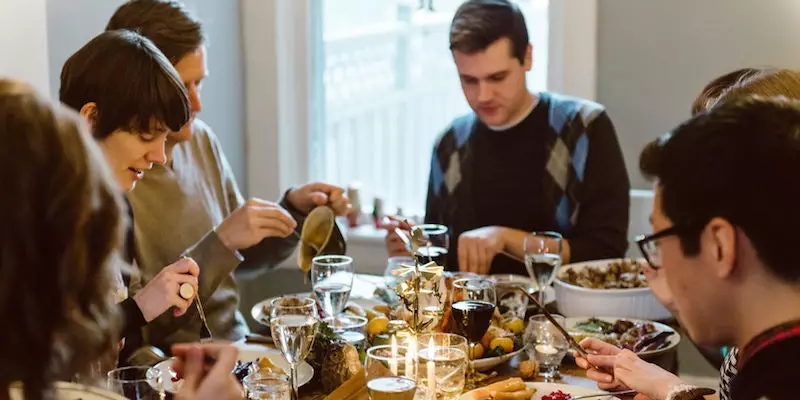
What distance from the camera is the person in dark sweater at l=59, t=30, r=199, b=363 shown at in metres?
1.72

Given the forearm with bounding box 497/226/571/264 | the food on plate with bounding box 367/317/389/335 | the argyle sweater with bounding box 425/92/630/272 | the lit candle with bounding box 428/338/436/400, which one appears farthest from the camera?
the argyle sweater with bounding box 425/92/630/272

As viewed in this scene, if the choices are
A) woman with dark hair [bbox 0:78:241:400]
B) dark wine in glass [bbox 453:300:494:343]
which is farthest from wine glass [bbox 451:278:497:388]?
woman with dark hair [bbox 0:78:241:400]

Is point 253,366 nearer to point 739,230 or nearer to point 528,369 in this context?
point 528,369

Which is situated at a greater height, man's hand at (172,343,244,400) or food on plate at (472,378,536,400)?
man's hand at (172,343,244,400)

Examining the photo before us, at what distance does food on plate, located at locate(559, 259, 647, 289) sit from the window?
1.27m

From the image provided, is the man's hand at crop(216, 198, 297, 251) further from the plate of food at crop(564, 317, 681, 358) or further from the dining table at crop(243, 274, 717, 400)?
the plate of food at crop(564, 317, 681, 358)

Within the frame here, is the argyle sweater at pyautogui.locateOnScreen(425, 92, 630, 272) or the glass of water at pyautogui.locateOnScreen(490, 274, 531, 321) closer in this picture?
the glass of water at pyautogui.locateOnScreen(490, 274, 531, 321)

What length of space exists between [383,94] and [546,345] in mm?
1925

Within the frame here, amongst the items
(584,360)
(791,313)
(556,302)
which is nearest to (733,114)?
(791,313)

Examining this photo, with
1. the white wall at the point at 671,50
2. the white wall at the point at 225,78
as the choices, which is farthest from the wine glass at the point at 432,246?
the white wall at the point at 225,78

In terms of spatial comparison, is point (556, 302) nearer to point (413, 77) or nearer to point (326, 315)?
point (326, 315)

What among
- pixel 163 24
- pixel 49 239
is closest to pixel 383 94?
pixel 163 24

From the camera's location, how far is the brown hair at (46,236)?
84cm

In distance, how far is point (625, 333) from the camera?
1933mm
